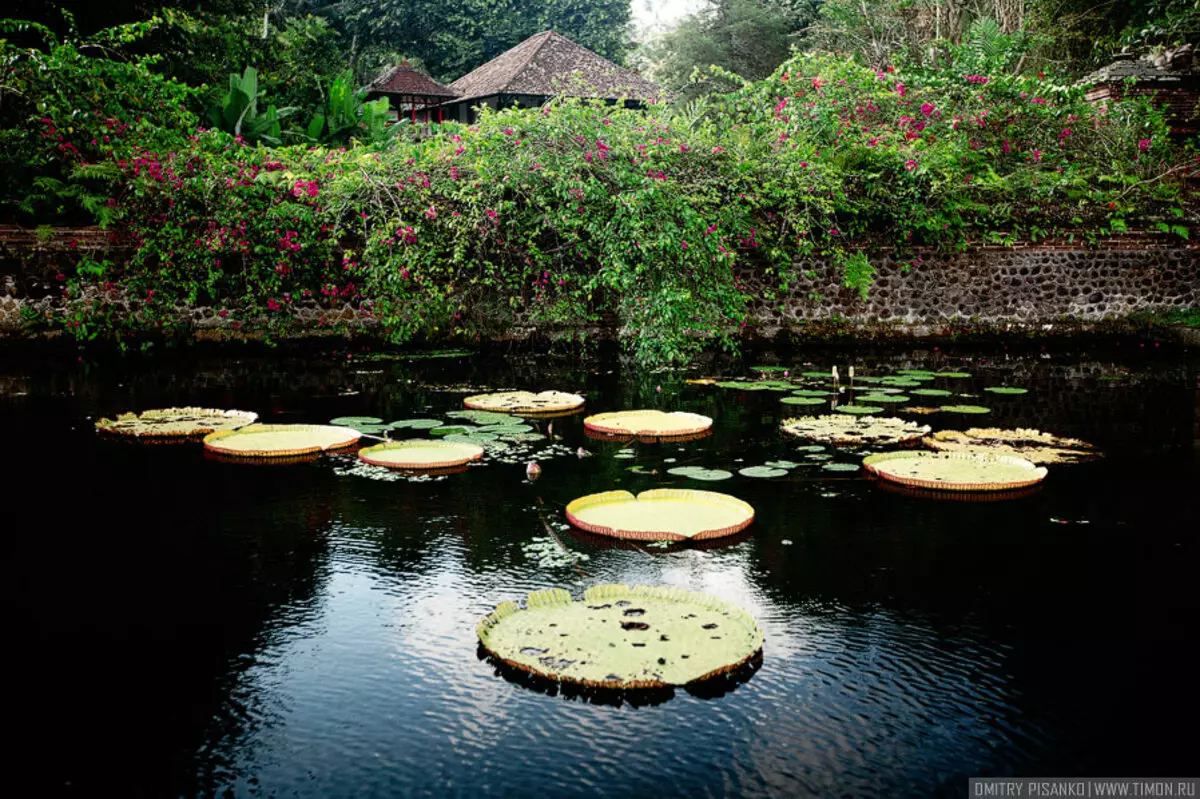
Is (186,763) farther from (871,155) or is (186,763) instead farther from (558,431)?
(871,155)

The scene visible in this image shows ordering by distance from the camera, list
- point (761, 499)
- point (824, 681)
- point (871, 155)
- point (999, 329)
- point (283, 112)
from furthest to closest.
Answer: point (283, 112), point (999, 329), point (871, 155), point (761, 499), point (824, 681)

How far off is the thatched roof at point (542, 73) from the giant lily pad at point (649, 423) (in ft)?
51.2

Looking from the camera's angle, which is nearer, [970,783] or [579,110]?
[970,783]

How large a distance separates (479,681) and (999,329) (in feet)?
34.6

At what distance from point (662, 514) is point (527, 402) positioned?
2.94 m

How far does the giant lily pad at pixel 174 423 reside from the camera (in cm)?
617

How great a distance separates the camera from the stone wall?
464 inches

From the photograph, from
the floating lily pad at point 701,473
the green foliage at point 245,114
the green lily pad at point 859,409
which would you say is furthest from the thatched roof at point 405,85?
the floating lily pad at point 701,473

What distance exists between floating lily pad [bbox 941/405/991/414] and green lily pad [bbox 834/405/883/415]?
50cm

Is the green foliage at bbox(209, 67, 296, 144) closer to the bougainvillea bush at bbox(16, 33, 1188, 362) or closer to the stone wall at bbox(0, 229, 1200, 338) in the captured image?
the bougainvillea bush at bbox(16, 33, 1188, 362)

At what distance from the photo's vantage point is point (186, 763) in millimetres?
2484

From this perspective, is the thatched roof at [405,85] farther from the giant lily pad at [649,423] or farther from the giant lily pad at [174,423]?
the giant lily pad at [649,423]

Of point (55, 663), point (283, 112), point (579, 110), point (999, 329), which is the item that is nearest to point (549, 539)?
point (55, 663)

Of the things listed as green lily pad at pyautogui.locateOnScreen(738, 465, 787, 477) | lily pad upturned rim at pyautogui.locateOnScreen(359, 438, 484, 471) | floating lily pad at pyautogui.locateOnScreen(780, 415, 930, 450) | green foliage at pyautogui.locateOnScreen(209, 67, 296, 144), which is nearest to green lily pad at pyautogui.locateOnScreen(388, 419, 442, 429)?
lily pad upturned rim at pyautogui.locateOnScreen(359, 438, 484, 471)
